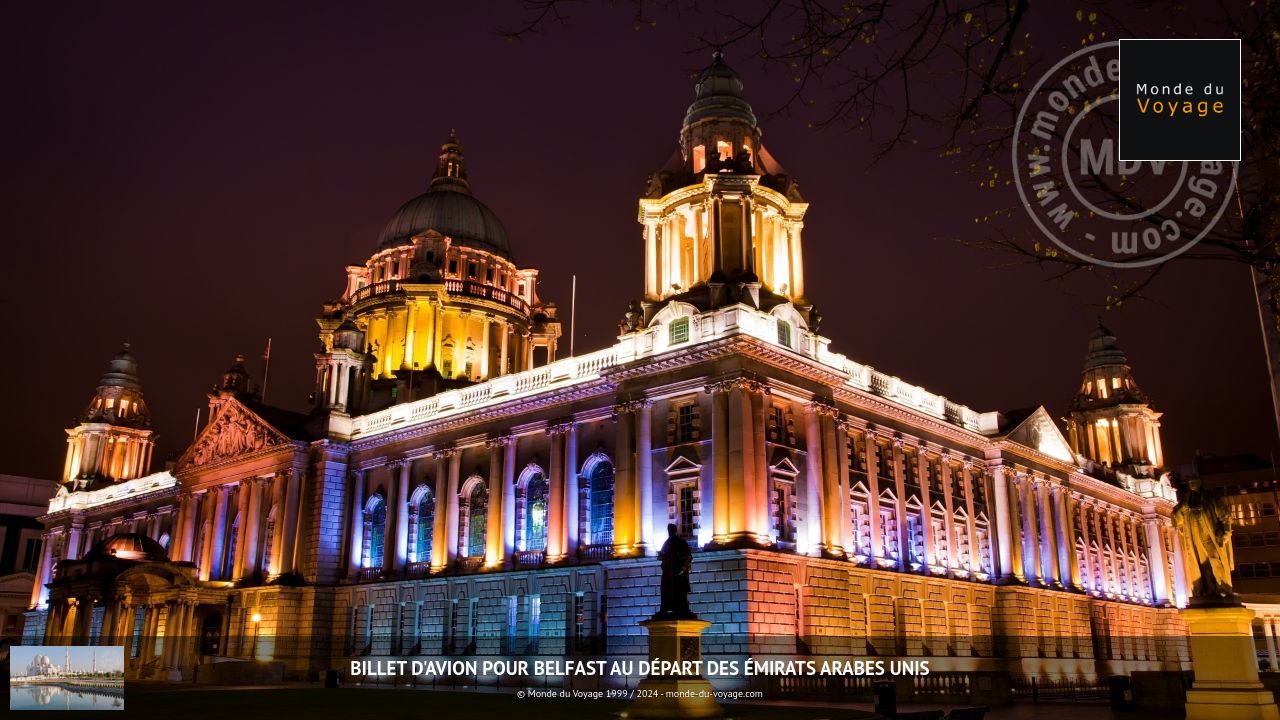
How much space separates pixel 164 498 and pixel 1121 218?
72.9 m

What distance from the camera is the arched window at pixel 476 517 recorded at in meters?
51.8

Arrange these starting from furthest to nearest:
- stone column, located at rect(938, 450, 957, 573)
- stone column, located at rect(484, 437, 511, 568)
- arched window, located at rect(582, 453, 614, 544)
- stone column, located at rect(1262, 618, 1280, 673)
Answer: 1. stone column, located at rect(1262, 618, 1280, 673)
2. stone column, located at rect(938, 450, 957, 573)
3. stone column, located at rect(484, 437, 511, 568)
4. arched window, located at rect(582, 453, 614, 544)

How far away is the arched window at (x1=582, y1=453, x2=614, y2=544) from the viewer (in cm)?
4600

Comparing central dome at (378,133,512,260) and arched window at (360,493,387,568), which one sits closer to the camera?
arched window at (360,493,387,568)

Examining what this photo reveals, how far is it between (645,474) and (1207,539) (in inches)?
916

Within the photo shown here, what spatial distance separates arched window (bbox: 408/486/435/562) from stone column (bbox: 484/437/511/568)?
460 cm

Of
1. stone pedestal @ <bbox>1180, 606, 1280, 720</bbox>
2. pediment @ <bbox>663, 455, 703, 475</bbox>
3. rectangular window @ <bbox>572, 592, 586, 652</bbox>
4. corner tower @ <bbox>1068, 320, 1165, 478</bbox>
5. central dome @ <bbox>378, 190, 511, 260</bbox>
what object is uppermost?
central dome @ <bbox>378, 190, 511, 260</bbox>

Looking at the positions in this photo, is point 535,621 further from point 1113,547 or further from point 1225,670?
point 1113,547

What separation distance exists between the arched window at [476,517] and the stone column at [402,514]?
14.1 feet

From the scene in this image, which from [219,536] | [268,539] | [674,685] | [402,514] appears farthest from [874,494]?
[219,536]

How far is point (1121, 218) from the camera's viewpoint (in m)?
12.2

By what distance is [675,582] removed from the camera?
2625cm

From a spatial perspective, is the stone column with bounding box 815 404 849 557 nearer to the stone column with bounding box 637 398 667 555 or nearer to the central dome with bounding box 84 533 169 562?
the stone column with bounding box 637 398 667 555

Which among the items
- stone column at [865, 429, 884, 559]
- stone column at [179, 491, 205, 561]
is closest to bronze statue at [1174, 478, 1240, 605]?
stone column at [865, 429, 884, 559]
